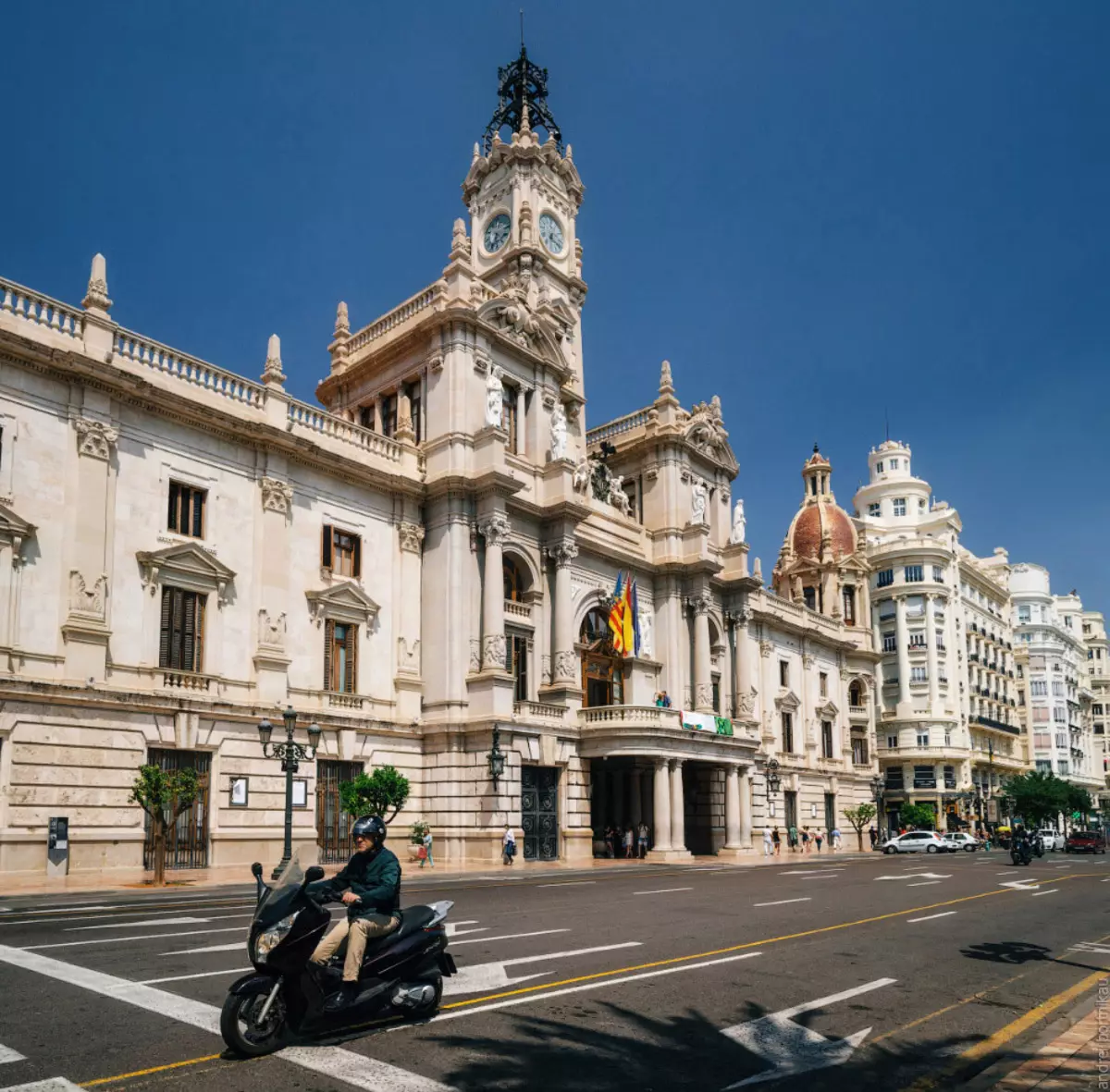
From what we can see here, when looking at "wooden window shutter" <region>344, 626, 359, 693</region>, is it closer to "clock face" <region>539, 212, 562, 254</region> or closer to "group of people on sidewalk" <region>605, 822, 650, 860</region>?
"group of people on sidewalk" <region>605, 822, 650, 860</region>

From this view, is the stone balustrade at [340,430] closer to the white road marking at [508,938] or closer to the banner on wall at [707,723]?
the banner on wall at [707,723]

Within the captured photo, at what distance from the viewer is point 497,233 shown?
A: 56.1 m

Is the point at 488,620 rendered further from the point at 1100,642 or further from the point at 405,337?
the point at 1100,642

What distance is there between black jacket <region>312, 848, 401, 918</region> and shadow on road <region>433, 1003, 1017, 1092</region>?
121cm

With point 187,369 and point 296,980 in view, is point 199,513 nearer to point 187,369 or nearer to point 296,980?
point 187,369

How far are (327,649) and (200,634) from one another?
5.07 metres

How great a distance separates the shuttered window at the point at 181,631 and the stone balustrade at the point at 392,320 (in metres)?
16.3

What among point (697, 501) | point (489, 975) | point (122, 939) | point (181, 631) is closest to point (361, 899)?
point (489, 975)

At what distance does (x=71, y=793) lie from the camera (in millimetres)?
27891

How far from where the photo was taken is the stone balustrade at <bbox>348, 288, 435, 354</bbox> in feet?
143

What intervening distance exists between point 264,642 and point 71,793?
7.78 metres

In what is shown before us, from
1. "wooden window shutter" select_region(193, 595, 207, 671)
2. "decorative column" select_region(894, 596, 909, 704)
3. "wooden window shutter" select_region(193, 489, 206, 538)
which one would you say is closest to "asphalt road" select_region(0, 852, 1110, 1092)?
"wooden window shutter" select_region(193, 595, 207, 671)

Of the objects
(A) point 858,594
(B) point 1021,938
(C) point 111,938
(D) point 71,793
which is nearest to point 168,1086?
(C) point 111,938

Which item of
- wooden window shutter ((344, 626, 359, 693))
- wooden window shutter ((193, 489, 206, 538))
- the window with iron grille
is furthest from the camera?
wooden window shutter ((344, 626, 359, 693))
